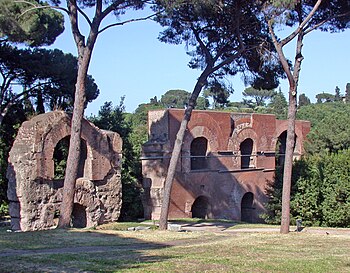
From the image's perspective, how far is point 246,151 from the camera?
25.3m

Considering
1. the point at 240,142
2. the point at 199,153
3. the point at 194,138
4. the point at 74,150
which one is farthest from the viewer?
the point at 240,142

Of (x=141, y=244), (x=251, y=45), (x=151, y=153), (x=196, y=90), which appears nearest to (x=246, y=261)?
(x=141, y=244)

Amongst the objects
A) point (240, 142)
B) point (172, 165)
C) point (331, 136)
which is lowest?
point (172, 165)

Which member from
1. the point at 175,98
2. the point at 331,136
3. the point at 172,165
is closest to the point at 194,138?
the point at 172,165

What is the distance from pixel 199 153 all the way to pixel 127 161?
3.38 metres

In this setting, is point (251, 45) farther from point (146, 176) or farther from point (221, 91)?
point (146, 176)

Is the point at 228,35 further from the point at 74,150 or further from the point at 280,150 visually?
the point at 280,150

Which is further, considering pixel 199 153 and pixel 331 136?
pixel 331 136

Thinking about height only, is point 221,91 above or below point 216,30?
below

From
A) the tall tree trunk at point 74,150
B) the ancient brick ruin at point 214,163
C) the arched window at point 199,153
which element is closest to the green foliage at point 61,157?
the ancient brick ruin at point 214,163

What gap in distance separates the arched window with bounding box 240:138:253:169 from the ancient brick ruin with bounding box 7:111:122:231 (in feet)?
30.0

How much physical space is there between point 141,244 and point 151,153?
9883 millimetres

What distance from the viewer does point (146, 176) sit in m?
20.6

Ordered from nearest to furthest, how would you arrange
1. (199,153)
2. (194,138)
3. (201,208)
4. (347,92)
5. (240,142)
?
1. (194,138)
2. (201,208)
3. (199,153)
4. (240,142)
5. (347,92)
